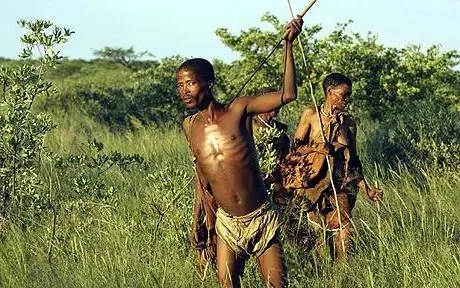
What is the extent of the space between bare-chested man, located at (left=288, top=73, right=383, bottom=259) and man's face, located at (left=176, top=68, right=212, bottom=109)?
149 centimetres

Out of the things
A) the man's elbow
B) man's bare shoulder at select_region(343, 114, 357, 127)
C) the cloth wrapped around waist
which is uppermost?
the man's elbow

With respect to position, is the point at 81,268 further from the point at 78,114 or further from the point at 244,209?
the point at 78,114

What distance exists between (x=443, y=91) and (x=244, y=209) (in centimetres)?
998

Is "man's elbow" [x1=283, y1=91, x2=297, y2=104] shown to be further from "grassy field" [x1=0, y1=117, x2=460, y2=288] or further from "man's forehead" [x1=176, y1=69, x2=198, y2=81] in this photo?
"grassy field" [x1=0, y1=117, x2=460, y2=288]

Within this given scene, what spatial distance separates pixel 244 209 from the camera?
13.2ft

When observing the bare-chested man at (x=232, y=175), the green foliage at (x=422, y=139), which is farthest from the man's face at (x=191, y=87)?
the green foliage at (x=422, y=139)

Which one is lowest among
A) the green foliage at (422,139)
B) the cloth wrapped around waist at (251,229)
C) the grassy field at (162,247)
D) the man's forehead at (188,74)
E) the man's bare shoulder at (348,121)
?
the grassy field at (162,247)

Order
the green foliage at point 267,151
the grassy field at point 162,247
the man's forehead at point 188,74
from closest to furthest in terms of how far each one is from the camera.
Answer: the man's forehead at point 188,74 → the grassy field at point 162,247 → the green foliage at point 267,151

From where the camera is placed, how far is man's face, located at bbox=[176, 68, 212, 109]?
3.91 m

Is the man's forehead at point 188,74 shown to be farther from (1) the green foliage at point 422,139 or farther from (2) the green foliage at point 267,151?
(1) the green foliage at point 422,139

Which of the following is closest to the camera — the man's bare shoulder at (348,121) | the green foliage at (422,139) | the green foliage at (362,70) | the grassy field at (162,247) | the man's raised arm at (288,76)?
the man's raised arm at (288,76)

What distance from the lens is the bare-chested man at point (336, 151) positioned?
532cm

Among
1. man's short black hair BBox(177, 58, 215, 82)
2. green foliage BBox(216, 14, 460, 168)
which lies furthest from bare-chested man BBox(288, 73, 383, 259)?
green foliage BBox(216, 14, 460, 168)

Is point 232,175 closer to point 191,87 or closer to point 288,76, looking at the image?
point 191,87
